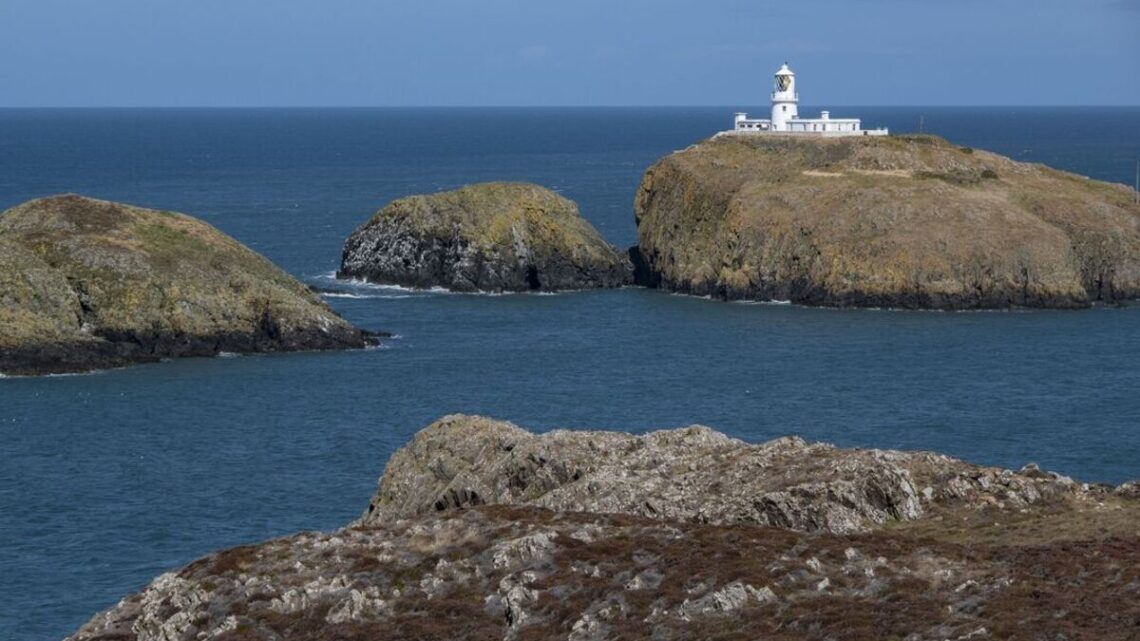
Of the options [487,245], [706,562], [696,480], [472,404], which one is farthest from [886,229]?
[706,562]

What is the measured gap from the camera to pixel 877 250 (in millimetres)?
135500

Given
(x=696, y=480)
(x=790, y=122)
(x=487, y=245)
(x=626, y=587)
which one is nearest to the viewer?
(x=626, y=587)

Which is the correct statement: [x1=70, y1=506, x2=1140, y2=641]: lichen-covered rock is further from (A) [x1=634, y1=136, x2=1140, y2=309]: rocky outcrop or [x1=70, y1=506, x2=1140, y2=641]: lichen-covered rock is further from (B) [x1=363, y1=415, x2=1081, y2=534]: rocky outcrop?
(A) [x1=634, y1=136, x2=1140, y2=309]: rocky outcrop

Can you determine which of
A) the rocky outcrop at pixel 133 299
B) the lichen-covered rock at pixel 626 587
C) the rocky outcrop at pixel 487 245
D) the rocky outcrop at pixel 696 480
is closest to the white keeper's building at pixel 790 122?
the rocky outcrop at pixel 487 245

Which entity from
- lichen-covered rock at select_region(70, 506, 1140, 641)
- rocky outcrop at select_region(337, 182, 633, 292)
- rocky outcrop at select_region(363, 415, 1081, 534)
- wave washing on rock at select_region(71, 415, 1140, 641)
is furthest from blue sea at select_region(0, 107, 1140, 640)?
wave washing on rock at select_region(71, 415, 1140, 641)

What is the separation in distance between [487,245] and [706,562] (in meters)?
104

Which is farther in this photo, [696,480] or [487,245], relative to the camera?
[487,245]

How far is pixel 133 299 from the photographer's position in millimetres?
114375

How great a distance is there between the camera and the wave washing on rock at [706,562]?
39.7 meters

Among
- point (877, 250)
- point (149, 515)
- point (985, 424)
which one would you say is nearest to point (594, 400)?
point (985, 424)
